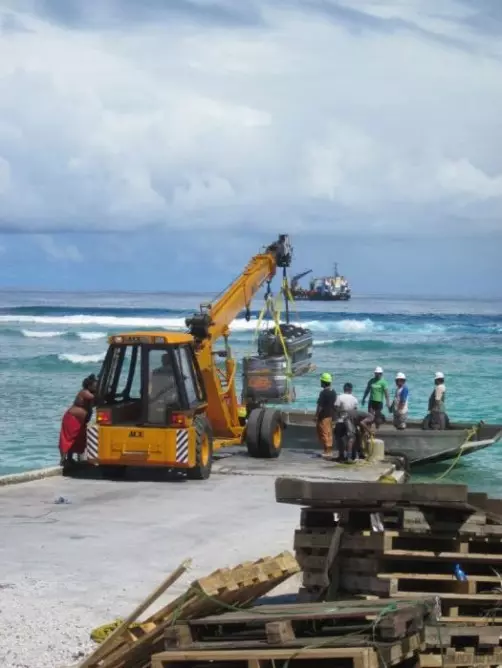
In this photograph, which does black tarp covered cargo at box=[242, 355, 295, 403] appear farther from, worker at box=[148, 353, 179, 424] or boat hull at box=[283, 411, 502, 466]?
worker at box=[148, 353, 179, 424]

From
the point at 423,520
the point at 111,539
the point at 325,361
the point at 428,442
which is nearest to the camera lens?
the point at 423,520

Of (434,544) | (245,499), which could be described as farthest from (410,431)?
(434,544)

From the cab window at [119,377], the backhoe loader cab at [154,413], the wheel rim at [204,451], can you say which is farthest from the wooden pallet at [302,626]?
the cab window at [119,377]

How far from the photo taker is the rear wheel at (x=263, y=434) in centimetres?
2130

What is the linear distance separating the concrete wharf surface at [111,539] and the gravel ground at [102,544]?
13mm

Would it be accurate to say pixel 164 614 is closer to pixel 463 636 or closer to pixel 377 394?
pixel 463 636

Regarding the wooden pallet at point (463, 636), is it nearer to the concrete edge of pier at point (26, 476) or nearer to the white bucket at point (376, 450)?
the concrete edge of pier at point (26, 476)

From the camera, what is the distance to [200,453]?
18.5 meters

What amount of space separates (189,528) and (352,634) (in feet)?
23.0

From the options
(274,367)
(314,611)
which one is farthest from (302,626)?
(274,367)

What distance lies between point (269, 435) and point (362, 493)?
11.8m

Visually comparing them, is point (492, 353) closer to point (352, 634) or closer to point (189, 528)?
point (189, 528)

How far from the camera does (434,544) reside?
31.2 ft

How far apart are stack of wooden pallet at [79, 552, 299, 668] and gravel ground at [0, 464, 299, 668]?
100cm
